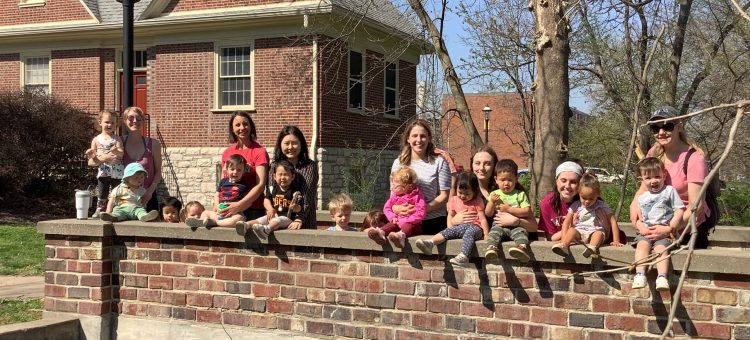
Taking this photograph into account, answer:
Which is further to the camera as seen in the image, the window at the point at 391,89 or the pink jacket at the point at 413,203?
the window at the point at 391,89

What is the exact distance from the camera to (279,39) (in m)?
19.0

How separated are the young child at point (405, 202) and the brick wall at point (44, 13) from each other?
18.3 metres

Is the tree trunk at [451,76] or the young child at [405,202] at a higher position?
the tree trunk at [451,76]

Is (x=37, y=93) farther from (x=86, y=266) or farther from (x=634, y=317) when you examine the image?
(x=634, y=317)

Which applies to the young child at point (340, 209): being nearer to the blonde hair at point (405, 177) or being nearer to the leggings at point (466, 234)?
the blonde hair at point (405, 177)

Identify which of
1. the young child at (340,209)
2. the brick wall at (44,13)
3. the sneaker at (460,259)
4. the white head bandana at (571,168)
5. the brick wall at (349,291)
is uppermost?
the brick wall at (44,13)

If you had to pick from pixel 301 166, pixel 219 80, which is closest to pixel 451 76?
pixel 301 166

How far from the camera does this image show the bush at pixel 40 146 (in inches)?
693

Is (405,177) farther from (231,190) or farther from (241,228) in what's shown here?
(231,190)

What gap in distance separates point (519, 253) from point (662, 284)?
33.6 inches

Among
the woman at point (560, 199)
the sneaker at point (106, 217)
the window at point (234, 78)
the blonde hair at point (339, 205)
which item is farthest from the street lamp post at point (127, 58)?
the window at point (234, 78)

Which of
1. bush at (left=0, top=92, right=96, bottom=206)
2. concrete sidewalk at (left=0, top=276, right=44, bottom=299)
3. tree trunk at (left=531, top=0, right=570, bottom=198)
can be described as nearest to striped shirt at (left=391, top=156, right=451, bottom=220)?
tree trunk at (left=531, top=0, right=570, bottom=198)

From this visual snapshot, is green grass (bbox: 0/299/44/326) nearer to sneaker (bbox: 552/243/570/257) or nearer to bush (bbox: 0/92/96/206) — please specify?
sneaker (bbox: 552/243/570/257)

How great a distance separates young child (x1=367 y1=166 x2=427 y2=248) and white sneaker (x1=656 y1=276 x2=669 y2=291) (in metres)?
1.72
